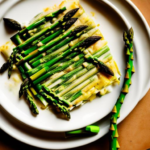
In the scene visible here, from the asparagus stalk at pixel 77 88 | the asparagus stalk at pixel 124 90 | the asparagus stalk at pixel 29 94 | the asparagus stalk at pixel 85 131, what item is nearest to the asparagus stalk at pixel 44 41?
the asparagus stalk at pixel 29 94

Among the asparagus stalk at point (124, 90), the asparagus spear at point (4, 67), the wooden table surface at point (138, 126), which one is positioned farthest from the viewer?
the wooden table surface at point (138, 126)

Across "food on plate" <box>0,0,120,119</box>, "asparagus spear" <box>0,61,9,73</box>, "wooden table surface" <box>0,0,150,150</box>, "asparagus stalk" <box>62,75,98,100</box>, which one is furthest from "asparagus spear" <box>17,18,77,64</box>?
"wooden table surface" <box>0,0,150,150</box>

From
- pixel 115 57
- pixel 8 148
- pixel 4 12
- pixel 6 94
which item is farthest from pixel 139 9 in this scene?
pixel 8 148

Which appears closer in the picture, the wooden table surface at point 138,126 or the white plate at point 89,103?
the white plate at point 89,103

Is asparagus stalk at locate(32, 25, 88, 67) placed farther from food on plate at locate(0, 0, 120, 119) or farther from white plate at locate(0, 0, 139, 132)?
white plate at locate(0, 0, 139, 132)

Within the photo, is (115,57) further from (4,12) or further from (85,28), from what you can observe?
(4,12)

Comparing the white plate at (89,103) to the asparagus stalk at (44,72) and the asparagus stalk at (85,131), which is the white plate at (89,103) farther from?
the asparagus stalk at (44,72)

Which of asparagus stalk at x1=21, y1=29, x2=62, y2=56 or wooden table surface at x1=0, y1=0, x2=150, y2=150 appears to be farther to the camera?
wooden table surface at x1=0, y1=0, x2=150, y2=150
